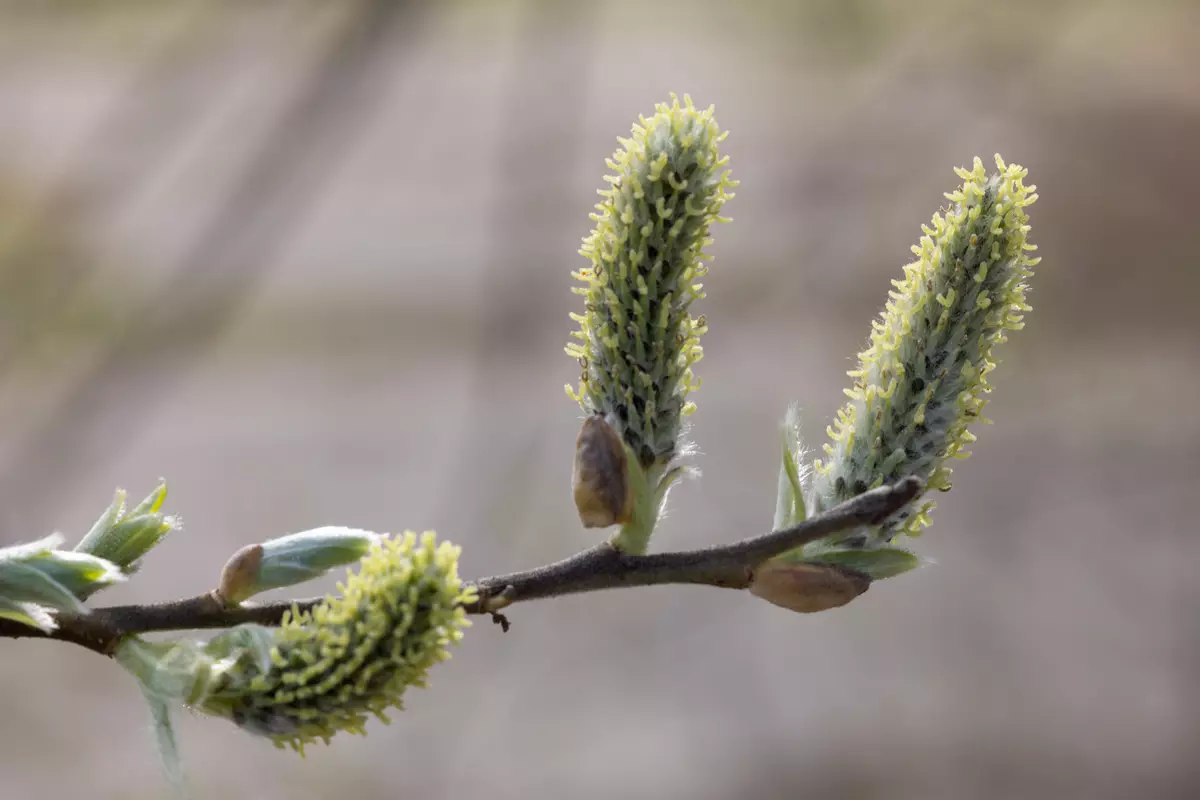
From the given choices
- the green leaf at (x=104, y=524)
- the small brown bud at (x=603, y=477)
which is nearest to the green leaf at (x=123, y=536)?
the green leaf at (x=104, y=524)

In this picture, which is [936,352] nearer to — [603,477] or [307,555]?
[603,477]

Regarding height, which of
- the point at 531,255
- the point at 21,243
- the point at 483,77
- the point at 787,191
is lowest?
the point at 21,243

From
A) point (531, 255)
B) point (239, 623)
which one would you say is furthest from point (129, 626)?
point (531, 255)

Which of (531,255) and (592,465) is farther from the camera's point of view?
(531,255)

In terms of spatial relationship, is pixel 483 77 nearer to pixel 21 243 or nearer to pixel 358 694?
pixel 21 243

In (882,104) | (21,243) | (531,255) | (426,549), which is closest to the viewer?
(426,549)

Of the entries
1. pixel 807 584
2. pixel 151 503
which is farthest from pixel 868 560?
pixel 151 503

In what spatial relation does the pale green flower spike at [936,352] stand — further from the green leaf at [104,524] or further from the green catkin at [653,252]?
the green leaf at [104,524]
